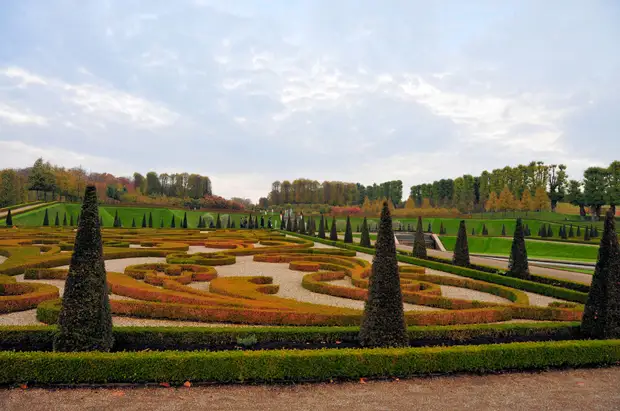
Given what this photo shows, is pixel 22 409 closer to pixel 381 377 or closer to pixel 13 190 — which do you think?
pixel 381 377

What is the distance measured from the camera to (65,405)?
5.69 metres

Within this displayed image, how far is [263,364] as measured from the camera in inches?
261

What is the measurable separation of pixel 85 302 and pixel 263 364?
3.15 meters

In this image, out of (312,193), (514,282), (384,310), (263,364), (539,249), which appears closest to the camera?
(263,364)

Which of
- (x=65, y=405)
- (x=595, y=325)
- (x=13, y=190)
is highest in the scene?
(x=13, y=190)

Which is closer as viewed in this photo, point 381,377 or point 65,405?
point 65,405

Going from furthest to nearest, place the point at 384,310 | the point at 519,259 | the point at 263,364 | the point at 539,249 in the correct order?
the point at 539,249, the point at 519,259, the point at 384,310, the point at 263,364

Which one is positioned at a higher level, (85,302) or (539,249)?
(85,302)

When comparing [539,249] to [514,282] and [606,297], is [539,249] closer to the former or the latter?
[514,282]

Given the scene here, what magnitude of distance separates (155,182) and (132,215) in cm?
4667

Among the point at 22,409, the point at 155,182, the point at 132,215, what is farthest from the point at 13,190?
the point at 22,409

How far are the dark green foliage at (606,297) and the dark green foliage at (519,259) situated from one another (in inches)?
328

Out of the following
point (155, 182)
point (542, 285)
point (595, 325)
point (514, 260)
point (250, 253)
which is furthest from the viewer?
point (155, 182)

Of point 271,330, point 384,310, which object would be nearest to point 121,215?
point 271,330
